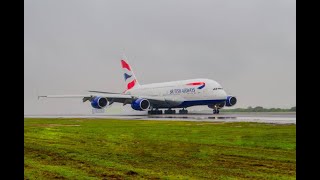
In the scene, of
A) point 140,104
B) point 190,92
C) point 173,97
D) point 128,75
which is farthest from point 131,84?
point 190,92

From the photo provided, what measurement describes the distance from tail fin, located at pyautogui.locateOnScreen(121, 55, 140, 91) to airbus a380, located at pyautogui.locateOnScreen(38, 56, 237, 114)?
5718 millimetres

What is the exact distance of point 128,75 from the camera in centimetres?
5844

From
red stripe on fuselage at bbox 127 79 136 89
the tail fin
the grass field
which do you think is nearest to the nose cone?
the tail fin

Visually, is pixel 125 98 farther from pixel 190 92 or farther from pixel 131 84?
pixel 131 84

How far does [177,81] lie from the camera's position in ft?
151

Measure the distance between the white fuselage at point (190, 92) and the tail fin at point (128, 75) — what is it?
313 inches

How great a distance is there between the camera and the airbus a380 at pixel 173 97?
40531 millimetres

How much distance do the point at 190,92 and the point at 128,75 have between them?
18.0 meters

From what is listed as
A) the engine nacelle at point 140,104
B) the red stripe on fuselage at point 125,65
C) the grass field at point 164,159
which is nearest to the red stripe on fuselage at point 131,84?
the red stripe on fuselage at point 125,65

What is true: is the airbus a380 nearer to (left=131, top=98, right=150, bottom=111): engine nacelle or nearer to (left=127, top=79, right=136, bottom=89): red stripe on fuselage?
(left=131, top=98, right=150, bottom=111): engine nacelle

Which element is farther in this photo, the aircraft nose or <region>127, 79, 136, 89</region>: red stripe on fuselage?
<region>127, 79, 136, 89</region>: red stripe on fuselage

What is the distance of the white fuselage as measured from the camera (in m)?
40.3
